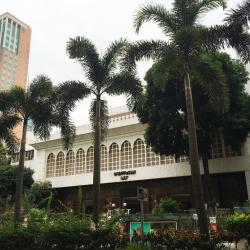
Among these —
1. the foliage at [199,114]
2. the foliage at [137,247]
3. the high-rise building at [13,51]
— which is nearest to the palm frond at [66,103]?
the foliage at [199,114]

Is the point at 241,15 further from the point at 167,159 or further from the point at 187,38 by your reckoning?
the point at 167,159

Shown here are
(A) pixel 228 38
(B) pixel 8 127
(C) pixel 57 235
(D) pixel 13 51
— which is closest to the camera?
(C) pixel 57 235

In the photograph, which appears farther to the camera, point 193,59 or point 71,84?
point 71,84

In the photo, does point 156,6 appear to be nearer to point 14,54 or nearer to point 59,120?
point 59,120

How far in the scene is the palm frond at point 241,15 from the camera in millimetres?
13062

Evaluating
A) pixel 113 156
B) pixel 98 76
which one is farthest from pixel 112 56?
pixel 113 156

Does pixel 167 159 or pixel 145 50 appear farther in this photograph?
pixel 167 159

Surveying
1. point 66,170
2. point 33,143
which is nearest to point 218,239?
point 66,170

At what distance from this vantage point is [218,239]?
33.2ft

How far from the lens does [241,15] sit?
13195mm

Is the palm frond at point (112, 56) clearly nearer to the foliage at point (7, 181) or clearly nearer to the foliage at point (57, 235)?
the foliage at point (57, 235)

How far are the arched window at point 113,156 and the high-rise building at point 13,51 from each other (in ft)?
193

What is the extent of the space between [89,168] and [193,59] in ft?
66.6

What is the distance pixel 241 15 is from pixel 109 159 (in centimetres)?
1991
